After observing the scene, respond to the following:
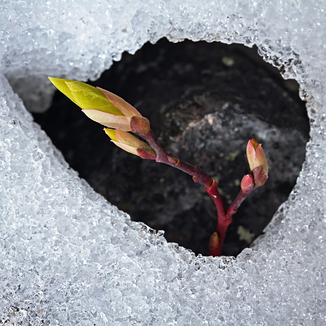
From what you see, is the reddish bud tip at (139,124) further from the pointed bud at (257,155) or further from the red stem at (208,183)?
the pointed bud at (257,155)

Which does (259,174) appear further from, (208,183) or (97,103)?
(97,103)

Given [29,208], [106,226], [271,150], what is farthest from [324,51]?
[29,208]

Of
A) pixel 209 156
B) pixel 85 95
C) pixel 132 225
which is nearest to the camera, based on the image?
pixel 85 95

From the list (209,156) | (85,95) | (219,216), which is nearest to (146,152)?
(85,95)

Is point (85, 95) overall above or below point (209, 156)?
above

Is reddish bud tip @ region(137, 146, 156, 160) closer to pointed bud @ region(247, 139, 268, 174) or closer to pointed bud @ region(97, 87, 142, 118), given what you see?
pointed bud @ region(97, 87, 142, 118)

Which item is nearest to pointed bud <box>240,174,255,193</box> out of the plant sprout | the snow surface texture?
the plant sprout

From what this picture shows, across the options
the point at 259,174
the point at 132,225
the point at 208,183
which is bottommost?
the point at 132,225
